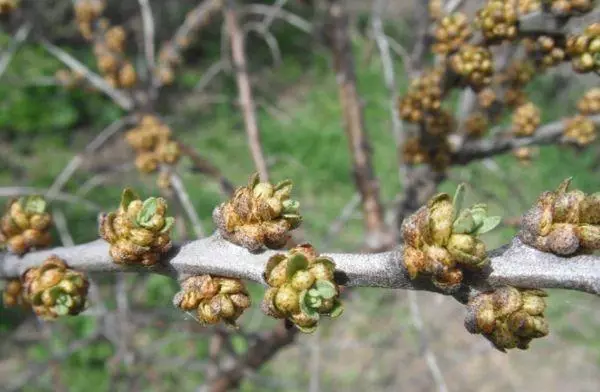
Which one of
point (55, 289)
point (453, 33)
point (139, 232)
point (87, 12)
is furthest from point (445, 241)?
point (87, 12)

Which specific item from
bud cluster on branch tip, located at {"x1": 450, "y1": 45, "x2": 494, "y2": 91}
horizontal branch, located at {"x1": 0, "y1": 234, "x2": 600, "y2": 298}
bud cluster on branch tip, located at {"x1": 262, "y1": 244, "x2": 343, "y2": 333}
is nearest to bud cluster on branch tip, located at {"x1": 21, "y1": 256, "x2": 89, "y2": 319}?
horizontal branch, located at {"x1": 0, "y1": 234, "x2": 600, "y2": 298}

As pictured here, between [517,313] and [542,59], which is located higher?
[542,59]

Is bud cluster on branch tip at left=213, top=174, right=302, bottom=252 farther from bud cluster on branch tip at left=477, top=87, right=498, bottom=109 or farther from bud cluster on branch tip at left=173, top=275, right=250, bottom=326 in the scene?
bud cluster on branch tip at left=477, top=87, right=498, bottom=109

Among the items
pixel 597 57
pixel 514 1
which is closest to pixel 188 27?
pixel 514 1

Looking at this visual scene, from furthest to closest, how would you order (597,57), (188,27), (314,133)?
(314,133) → (188,27) → (597,57)

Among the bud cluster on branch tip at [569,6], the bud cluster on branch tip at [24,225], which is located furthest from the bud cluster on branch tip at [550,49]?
the bud cluster on branch tip at [24,225]

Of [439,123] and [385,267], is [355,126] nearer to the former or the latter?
[439,123]

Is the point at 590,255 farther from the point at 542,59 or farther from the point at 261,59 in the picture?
the point at 261,59
